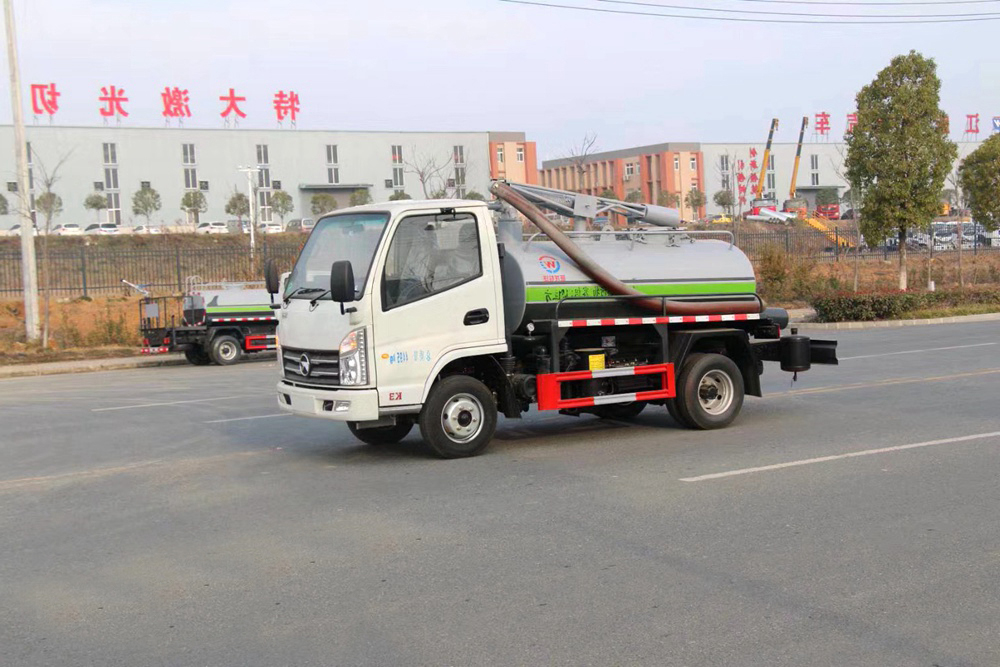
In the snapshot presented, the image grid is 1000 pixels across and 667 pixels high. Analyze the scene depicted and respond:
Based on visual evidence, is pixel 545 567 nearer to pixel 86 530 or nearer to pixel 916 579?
pixel 916 579

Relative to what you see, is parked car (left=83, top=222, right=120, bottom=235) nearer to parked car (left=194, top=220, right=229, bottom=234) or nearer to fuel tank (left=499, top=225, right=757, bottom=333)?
parked car (left=194, top=220, right=229, bottom=234)

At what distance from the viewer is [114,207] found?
80.7m

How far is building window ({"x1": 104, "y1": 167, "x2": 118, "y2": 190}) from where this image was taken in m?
79.5

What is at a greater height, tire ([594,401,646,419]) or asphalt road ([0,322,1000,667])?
tire ([594,401,646,419])

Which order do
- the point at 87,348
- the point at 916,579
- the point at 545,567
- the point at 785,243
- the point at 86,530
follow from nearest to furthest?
the point at 916,579, the point at 545,567, the point at 86,530, the point at 87,348, the point at 785,243

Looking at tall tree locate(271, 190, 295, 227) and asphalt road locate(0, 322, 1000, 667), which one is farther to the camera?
tall tree locate(271, 190, 295, 227)

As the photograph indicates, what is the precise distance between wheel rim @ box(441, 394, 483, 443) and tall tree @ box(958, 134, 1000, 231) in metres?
29.9

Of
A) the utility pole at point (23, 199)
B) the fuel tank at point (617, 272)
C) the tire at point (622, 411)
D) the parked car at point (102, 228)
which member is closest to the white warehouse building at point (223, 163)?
the parked car at point (102, 228)

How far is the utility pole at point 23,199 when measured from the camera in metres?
25.7

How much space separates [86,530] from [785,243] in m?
38.6

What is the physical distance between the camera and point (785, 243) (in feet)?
140

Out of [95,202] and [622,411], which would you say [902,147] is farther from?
[95,202]

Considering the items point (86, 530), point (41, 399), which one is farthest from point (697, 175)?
point (86, 530)

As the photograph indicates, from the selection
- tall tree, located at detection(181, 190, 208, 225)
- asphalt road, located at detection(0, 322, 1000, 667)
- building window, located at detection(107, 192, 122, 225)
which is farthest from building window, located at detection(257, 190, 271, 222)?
asphalt road, located at detection(0, 322, 1000, 667)
